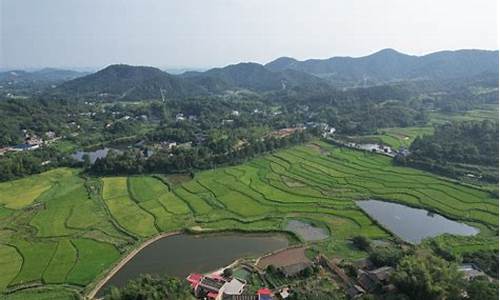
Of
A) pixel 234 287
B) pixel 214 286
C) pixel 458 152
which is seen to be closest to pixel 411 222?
pixel 234 287

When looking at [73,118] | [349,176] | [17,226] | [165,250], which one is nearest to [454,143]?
[349,176]

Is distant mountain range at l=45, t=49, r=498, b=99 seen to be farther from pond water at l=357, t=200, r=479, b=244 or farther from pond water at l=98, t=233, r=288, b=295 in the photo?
pond water at l=98, t=233, r=288, b=295

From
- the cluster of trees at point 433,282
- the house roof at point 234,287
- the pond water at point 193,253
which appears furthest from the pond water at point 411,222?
the house roof at point 234,287

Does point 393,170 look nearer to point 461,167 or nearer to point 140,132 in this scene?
point 461,167

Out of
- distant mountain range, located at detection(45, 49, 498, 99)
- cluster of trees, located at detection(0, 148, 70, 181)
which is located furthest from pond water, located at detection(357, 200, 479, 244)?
distant mountain range, located at detection(45, 49, 498, 99)

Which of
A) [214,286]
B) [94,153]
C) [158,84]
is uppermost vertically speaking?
[158,84]

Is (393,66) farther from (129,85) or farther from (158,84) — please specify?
(129,85)
